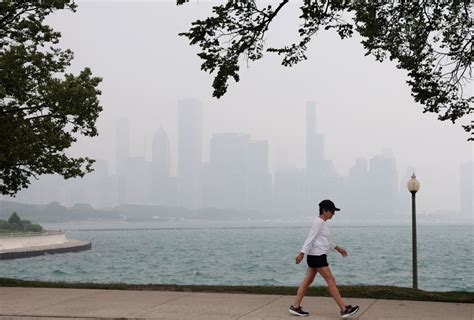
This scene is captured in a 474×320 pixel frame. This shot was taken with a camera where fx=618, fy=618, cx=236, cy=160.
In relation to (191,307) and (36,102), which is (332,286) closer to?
(191,307)

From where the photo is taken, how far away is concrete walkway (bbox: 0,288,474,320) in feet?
33.4

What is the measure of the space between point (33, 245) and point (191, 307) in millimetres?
90282

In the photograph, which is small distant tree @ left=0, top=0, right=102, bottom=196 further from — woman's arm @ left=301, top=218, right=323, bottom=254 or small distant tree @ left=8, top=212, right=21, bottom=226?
small distant tree @ left=8, top=212, right=21, bottom=226

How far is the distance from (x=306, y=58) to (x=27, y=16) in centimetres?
1023

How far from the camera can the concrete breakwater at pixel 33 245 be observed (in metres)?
87.4

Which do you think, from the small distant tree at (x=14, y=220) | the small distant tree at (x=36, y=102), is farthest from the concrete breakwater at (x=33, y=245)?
the small distant tree at (x=36, y=102)

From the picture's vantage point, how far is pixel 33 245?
95.4m

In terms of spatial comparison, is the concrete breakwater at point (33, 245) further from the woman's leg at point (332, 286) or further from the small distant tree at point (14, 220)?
the woman's leg at point (332, 286)

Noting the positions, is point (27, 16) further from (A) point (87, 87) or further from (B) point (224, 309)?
(B) point (224, 309)

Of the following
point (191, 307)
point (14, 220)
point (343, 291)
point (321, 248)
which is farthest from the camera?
point (14, 220)

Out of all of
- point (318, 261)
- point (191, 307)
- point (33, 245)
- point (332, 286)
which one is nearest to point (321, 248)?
point (318, 261)

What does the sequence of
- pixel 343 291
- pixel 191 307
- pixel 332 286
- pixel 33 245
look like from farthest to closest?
1. pixel 33 245
2. pixel 343 291
3. pixel 191 307
4. pixel 332 286

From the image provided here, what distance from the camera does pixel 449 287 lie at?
53969 mm

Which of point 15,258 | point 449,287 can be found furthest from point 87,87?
point 15,258
